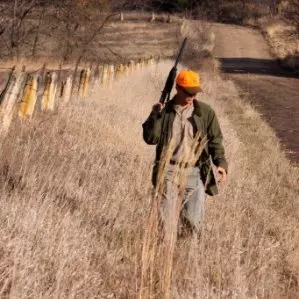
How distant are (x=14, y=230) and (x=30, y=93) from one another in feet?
17.5

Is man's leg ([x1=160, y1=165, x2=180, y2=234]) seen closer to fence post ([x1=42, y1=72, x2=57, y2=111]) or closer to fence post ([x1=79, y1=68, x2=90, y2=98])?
fence post ([x1=42, y1=72, x2=57, y2=111])

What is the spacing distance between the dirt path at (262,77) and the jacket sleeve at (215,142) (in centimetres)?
803

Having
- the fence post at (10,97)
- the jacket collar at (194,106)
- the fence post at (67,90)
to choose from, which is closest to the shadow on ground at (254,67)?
the fence post at (67,90)

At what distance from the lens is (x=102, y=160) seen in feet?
28.0

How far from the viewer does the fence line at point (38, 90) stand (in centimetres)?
841

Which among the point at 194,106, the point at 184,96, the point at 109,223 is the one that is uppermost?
the point at 184,96

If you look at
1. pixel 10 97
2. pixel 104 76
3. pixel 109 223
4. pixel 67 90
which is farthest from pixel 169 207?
pixel 104 76

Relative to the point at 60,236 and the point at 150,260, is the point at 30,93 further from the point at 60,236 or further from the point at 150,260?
the point at 150,260

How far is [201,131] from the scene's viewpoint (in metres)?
5.79

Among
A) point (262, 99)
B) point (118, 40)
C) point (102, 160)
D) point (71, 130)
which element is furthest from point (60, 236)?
point (118, 40)

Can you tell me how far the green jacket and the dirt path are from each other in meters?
7.99

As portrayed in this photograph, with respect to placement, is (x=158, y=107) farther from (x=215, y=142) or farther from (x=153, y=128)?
(x=215, y=142)

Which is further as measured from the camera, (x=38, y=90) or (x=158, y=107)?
(x=38, y=90)

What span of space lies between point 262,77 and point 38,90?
25077mm
